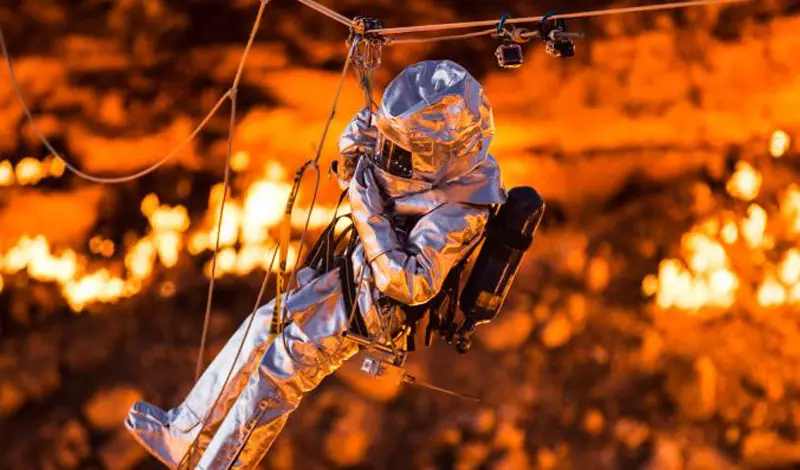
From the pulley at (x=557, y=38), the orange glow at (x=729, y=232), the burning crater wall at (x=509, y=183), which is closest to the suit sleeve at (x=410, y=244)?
the pulley at (x=557, y=38)

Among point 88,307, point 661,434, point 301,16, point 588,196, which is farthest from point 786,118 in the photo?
point 88,307

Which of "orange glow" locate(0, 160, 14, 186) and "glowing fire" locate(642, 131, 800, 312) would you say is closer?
"orange glow" locate(0, 160, 14, 186)

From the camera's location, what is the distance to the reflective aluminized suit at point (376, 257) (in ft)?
7.43

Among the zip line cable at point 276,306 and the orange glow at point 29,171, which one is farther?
the orange glow at point 29,171

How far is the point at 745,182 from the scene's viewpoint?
4.21m

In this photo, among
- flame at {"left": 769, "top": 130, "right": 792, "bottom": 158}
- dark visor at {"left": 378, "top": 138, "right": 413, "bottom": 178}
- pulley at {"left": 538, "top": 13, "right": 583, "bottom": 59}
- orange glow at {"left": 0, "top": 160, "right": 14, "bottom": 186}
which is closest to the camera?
pulley at {"left": 538, "top": 13, "right": 583, "bottom": 59}

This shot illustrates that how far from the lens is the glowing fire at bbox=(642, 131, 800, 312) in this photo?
4.21m

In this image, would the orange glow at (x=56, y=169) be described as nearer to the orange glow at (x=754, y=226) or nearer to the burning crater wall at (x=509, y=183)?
the burning crater wall at (x=509, y=183)

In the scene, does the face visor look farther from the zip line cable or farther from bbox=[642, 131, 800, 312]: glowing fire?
bbox=[642, 131, 800, 312]: glowing fire

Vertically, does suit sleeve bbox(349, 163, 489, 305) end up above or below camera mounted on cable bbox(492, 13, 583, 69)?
below

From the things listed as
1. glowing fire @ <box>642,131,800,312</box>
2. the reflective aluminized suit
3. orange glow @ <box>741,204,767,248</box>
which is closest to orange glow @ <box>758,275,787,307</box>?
glowing fire @ <box>642,131,800,312</box>

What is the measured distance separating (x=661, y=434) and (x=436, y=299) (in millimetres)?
2011

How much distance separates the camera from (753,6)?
404 cm

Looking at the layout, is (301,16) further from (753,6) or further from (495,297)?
(495,297)
